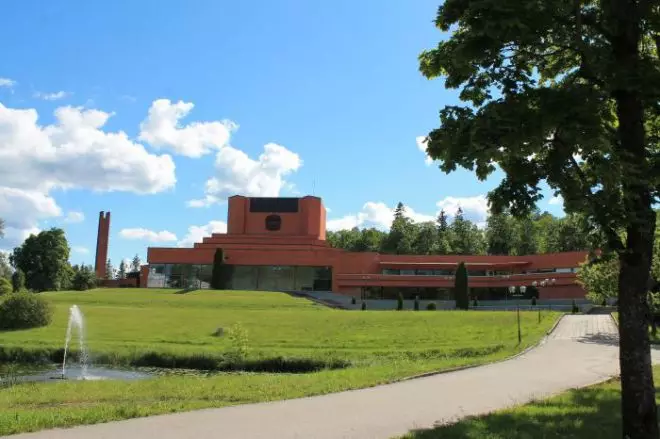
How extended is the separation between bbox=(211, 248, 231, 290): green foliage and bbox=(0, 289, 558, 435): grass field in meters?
15.6

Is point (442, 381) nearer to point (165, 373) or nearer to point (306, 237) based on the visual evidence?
point (165, 373)

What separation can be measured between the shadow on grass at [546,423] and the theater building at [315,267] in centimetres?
5254

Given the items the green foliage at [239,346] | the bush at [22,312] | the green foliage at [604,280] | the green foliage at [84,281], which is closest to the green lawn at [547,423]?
the green foliage at [239,346]

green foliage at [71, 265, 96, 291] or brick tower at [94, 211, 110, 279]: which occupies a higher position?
brick tower at [94, 211, 110, 279]

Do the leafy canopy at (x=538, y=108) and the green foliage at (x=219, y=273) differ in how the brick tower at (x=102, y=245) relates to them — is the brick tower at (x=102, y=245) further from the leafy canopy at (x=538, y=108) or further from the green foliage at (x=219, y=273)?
the leafy canopy at (x=538, y=108)

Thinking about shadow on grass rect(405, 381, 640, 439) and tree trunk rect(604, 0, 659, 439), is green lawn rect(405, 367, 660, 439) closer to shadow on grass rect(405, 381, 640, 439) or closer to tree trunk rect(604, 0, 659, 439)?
shadow on grass rect(405, 381, 640, 439)

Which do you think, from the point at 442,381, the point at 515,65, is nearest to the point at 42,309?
the point at 442,381

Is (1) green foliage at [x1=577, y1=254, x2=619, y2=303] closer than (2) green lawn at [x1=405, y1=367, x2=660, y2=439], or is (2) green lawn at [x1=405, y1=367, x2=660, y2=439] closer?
(2) green lawn at [x1=405, y1=367, x2=660, y2=439]

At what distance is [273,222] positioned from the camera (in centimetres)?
7062

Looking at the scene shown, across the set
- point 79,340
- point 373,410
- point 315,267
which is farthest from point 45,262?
point 373,410

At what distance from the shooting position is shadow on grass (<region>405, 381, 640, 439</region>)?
6.54 meters

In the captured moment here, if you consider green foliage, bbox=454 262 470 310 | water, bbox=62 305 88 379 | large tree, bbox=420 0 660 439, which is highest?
large tree, bbox=420 0 660 439

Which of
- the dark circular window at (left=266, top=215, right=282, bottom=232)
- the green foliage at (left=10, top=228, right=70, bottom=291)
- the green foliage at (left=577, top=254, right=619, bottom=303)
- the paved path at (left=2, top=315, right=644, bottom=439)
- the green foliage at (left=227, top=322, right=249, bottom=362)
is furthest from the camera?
the green foliage at (left=10, top=228, right=70, bottom=291)

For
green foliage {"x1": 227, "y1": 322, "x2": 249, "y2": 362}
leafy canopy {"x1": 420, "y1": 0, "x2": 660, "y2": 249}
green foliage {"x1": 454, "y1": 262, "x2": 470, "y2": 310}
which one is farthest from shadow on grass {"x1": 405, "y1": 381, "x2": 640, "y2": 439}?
green foliage {"x1": 454, "y1": 262, "x2": 470, "y2": 310}
